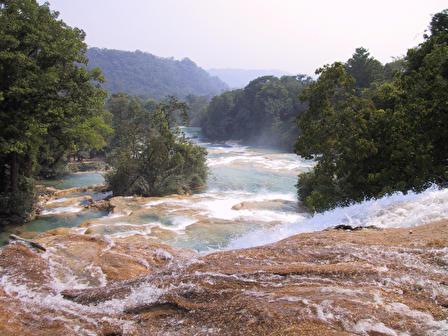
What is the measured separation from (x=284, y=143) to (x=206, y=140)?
2695 centimetres

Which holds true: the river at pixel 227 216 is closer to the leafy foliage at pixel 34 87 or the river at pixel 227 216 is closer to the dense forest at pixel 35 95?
the dense forest at pixel 35 95

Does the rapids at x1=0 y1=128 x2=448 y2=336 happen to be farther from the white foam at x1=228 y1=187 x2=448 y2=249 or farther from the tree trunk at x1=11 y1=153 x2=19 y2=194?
the tree trunk at x1=11 y1=153 x2=19 y2=194

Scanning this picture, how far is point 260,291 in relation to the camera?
5527 millimetres

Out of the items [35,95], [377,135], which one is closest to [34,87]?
[35,95]

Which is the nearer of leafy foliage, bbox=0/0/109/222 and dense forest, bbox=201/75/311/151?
leafy foliage, bbox=0/0/109/222

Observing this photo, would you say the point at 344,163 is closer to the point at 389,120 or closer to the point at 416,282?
the point at 389,120

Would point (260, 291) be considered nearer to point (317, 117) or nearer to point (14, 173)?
point (317, 117)

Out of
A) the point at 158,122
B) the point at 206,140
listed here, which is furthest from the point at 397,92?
the point at 206,140

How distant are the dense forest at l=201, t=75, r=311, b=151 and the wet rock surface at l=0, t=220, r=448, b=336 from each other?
5528 cm

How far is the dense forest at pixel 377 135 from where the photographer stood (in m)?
13.4

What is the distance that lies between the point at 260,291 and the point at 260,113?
74.4 m

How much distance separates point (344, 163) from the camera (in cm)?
1506

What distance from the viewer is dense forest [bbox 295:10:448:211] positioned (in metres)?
13.4

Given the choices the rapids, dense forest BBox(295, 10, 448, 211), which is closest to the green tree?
dense forest BBox(295, 10, 448, 211)
